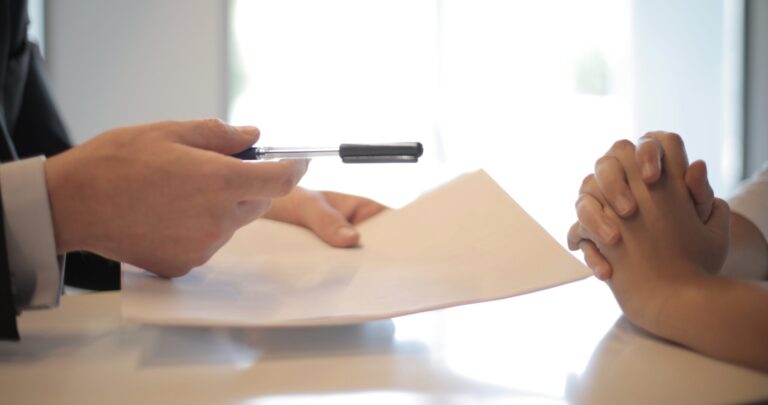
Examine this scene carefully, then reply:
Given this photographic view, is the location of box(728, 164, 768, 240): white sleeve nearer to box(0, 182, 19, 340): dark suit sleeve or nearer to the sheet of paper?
the sheet of paper

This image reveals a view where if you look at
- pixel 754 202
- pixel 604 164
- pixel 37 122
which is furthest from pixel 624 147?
pixel 37 122

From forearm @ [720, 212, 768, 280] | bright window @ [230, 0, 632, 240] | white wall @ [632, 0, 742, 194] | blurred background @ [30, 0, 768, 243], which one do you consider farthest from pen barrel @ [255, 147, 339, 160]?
white wall @ [632, 0, 742, 194]

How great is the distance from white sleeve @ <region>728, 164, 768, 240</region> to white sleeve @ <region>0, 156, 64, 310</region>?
26.1 inches

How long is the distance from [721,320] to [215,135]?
33 centimetres

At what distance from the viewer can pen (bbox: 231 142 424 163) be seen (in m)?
0.45

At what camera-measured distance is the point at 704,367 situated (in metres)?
0.33

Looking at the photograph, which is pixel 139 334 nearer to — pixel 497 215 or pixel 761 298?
pixel 497 215

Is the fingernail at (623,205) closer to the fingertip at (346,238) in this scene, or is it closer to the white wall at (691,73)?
the fingertip at (346,238)

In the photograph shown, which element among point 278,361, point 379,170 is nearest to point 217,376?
point 278,361

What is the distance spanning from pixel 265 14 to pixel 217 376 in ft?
8.35

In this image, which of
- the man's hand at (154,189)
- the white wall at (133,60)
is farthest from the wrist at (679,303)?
the white wall at (133,60)

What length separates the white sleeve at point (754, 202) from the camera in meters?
0.69

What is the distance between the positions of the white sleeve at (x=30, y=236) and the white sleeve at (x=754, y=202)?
0.66 meters

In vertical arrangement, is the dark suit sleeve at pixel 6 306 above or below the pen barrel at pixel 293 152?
below
